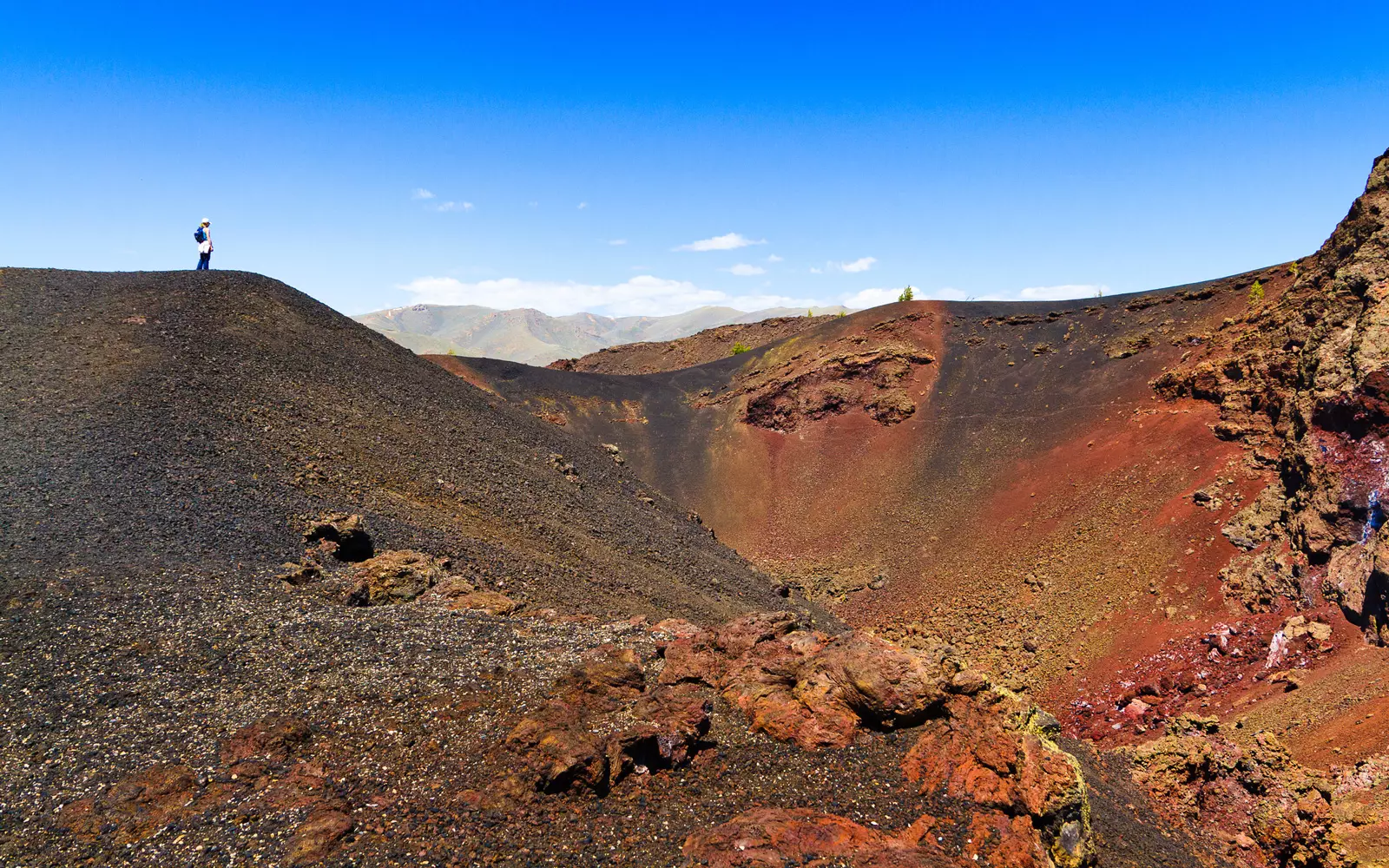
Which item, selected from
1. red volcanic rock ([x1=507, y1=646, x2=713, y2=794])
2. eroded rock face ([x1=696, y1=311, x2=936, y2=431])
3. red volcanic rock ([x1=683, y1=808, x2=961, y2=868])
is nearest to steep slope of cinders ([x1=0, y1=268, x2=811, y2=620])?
red volcanic rock ([x1=507, y1=646, x2=713, y2=794])

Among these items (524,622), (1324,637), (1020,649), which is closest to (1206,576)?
(1324,637)

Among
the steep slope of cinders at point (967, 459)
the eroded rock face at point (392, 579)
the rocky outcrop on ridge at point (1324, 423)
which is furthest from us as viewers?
the steep slope of cinders at point (967, 459)

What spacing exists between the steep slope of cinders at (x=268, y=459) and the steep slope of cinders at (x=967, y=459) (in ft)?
24.6

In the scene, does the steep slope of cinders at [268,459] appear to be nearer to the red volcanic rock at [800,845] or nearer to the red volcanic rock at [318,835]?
the red volcanic rock at [318,835]

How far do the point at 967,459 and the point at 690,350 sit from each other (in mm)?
35092

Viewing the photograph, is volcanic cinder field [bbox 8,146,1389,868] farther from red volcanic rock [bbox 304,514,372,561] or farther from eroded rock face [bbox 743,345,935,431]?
eroded rock face [bbox 743,345,935,431]

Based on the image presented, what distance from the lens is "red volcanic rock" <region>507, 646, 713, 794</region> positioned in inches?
293

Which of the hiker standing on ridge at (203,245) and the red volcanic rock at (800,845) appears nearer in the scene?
the red volcanic rock at (800,845)

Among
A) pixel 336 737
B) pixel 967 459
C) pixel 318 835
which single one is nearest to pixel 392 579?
pixel 336 737

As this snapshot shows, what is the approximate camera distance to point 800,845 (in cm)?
641

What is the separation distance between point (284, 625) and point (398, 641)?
1.84m

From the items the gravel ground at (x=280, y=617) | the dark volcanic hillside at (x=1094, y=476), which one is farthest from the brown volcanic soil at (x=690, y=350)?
the gravel ground at (x=280, y=617)

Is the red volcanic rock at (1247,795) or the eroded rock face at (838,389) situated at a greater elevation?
the eroded rock face at (838,389)

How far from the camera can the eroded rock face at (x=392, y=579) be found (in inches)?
517
